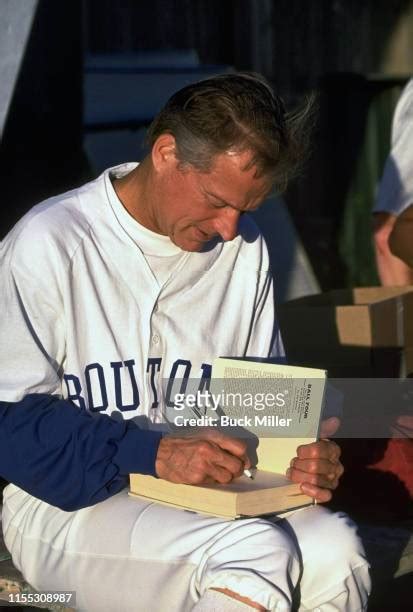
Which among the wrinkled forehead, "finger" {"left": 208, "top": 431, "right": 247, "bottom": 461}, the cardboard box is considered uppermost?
the wrinkled forehead

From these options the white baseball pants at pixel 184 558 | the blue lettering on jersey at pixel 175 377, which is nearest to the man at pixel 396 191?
the blue lettering on jersey at pixel 175 377

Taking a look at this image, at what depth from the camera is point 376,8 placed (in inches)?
265

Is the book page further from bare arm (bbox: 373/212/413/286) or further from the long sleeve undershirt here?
bare arm (bbox: 373/212/413/286)

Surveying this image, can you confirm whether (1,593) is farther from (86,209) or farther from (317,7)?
(317,7)

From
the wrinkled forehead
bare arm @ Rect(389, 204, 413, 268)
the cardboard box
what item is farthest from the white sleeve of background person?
the wrinkled forehead

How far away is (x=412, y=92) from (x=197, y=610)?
267cm

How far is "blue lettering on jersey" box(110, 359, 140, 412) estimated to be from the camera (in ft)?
9.17

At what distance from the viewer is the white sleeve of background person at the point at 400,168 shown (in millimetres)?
4391

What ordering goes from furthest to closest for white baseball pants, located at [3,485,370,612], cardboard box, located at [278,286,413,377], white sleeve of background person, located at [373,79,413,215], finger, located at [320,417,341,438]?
white sleeve of background person, located at [373,79,413,215] < cardboard box, located at [278,286,413,377] < finger, located at [320,417,341,438] < white baseball pants, located at [3,485,370,612]

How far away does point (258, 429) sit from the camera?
9.12 ft

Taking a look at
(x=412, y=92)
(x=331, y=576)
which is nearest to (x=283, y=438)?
(x=331, y=576)

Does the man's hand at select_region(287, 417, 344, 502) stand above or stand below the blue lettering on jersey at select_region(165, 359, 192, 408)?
below

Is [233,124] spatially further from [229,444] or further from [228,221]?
[229,444]

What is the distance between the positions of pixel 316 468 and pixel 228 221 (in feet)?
1.96
